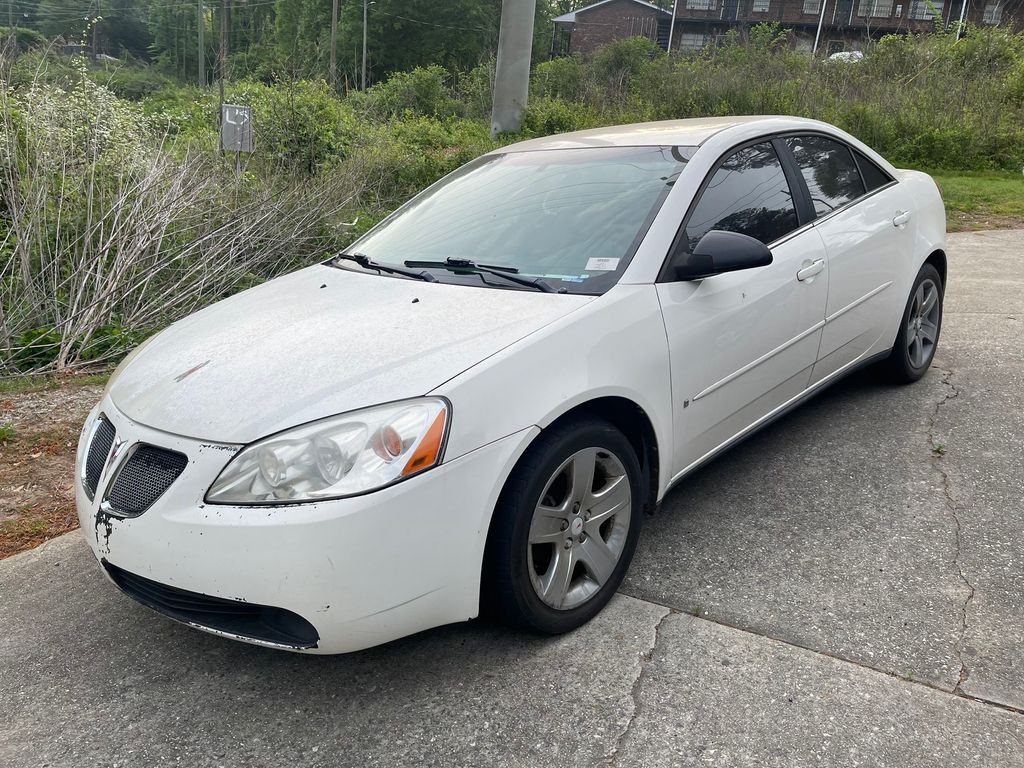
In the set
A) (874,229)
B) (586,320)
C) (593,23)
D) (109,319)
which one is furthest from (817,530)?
(593,23)

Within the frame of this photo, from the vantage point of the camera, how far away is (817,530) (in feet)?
10.9

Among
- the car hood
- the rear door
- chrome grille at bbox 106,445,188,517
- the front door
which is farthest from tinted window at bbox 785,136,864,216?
chrome grille at bbox 106,445,188,517

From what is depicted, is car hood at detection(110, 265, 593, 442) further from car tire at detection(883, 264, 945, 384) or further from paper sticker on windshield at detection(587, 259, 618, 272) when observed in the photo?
car tire at detection(883, 264, 945, 384)

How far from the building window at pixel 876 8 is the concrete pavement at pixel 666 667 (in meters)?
56.7

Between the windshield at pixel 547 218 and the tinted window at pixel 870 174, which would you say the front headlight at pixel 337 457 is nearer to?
the windshield at pixel 547 218

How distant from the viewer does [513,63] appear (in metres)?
13.4

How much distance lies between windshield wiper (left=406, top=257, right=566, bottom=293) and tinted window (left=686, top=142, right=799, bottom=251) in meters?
0.60

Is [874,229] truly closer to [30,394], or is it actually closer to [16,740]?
[16,740]

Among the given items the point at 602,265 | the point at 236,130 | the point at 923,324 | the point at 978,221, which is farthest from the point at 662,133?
the point at 978,221

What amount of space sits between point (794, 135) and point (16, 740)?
382 centimetres

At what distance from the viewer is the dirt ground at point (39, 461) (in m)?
3.66

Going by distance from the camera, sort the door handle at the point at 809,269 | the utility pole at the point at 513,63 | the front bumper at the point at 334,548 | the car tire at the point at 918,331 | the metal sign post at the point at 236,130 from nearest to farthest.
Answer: the front bumper at the point at 334,548 < the door handle at the point at 809,269 < the car tire at the point at 918,331 < the metal sign post at the point at 236,130 < the utility pole at the point at 513,63

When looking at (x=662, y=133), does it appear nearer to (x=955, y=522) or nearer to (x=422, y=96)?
(x=955, y=522)

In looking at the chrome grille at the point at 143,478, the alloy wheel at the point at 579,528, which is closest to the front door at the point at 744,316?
the alloy wheel at the point at 579,528
